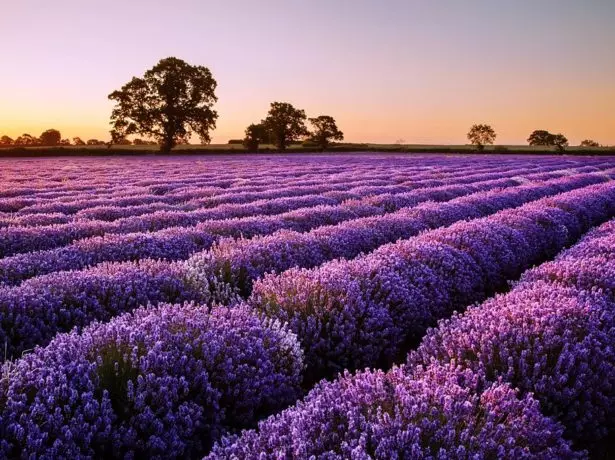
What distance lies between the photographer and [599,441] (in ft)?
10.9

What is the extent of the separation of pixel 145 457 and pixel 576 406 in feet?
8.72

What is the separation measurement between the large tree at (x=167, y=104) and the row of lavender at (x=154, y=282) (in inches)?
2311

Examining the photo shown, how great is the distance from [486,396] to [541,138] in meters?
126

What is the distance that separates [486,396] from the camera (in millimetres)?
2705

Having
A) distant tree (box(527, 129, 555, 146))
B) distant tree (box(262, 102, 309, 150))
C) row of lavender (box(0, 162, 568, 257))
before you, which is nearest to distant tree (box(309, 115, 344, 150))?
distant tree (box(262, 102, 309, 150))

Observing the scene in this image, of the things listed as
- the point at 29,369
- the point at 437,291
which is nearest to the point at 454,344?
the point at 437,291

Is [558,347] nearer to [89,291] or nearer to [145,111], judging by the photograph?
[89,291]

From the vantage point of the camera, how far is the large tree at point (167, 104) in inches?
2451

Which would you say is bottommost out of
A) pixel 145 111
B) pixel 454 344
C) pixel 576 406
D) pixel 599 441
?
pixel 599 441

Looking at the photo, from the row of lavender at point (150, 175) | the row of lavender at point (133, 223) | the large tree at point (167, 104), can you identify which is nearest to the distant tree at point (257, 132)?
the large tree at point (167, 104)

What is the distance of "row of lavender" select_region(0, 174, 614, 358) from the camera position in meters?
4.26

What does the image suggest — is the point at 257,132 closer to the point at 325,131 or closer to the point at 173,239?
the point at 325,131

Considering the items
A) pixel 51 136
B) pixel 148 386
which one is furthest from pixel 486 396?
pixel 51 136

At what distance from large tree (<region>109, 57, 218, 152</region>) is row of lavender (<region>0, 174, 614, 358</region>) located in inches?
2311
